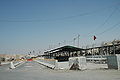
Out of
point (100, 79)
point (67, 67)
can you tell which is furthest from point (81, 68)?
point (100, 79)

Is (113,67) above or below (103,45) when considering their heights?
below

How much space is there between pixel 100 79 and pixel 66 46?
47559mm

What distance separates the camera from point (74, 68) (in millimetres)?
20859

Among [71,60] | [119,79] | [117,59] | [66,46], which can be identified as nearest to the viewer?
[119,79]

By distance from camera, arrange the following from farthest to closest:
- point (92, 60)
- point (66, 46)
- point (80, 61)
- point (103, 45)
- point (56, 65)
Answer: point (103, 45)
point (66, 46)
point (92, 60)
point (56, 65)
point (80, 61)

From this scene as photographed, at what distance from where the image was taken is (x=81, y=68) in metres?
20.1

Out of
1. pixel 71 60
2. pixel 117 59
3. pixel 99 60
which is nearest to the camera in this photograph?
pixel 117 59

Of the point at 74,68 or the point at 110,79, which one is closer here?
the point at 110,79

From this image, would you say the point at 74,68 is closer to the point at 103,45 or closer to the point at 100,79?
the point at 100,79

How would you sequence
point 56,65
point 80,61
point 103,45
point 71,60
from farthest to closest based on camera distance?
point 103,45 < point 56,65 < point 71,60 < point 80,61

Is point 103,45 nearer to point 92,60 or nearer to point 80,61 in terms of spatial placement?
point 92,60

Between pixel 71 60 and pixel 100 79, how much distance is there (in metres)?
9.78

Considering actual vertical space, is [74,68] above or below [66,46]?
below

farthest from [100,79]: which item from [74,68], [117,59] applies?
[74,68]
